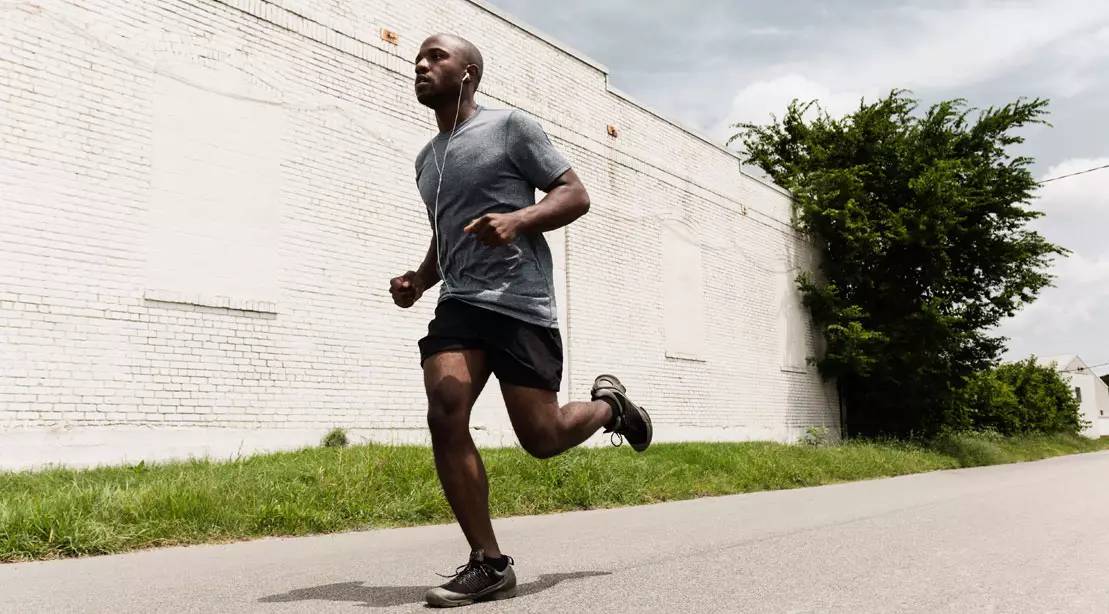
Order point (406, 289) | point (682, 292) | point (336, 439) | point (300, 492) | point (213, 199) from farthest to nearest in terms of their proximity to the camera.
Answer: point (682, 292), point (336, 439), point (213, 199), point (300, 492), point (406, 289)

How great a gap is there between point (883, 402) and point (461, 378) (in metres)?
19.3

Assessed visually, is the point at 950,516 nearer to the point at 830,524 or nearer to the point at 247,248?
the point at 830,524

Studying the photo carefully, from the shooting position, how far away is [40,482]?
6746 millimetres

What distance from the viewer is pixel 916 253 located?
67.3ft

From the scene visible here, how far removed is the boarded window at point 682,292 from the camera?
16.5 meters

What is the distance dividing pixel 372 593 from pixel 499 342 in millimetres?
1131

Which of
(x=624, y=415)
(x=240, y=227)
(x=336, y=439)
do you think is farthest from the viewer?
(x=336, y=439)

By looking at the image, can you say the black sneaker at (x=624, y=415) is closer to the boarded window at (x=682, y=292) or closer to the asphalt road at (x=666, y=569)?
the asphalt road at (x=666, y=569)

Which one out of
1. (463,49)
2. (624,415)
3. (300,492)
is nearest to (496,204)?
(463,49)

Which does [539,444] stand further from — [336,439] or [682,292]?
[682,292]

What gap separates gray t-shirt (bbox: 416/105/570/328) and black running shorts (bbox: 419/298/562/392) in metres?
0.05

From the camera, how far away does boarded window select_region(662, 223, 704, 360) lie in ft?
54.3

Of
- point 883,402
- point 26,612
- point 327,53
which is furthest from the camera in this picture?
point 883,402

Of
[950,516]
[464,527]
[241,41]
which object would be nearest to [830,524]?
[950,516]
